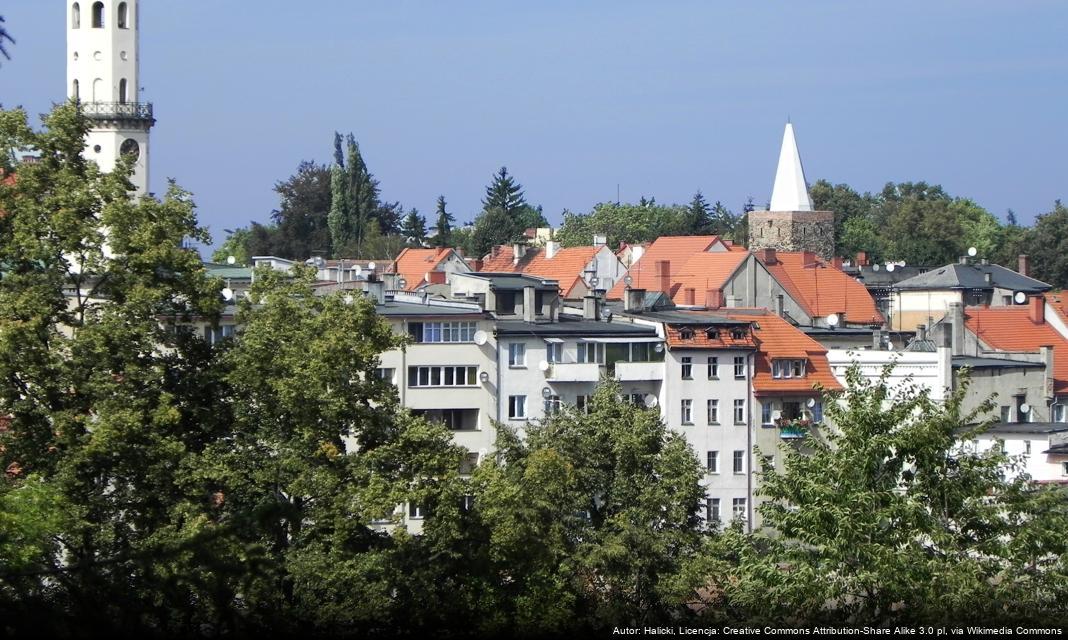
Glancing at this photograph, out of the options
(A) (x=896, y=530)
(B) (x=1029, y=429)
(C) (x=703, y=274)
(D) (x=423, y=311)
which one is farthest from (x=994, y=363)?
(A) (x=896, y=530)

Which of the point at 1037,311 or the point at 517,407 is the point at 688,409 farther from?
the point at 1037,311

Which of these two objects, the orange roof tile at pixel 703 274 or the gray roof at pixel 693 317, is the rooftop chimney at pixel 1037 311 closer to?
the orange roof tile at pixel 703 274

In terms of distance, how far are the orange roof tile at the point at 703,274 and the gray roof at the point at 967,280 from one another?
33.7 ft

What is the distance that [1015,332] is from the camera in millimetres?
63500

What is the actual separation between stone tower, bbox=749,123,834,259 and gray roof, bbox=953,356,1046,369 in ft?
181

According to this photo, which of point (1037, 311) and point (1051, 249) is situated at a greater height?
Result: point (1051, 249)

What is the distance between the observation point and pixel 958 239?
463ft

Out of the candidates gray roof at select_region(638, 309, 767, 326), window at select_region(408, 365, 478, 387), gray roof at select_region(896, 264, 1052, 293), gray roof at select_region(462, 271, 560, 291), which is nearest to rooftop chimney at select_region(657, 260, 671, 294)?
gray roof at select_region(896, 264, 1052, 293)

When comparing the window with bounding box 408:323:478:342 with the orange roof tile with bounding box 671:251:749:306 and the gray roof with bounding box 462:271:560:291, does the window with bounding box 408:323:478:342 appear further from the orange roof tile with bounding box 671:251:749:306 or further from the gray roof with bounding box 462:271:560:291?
the orange roof tile with bounding box 671:251:749:306

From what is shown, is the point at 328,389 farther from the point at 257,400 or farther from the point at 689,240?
the point at 689,240

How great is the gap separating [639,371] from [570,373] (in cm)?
217

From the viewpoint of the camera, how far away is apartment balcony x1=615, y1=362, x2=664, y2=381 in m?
48.8

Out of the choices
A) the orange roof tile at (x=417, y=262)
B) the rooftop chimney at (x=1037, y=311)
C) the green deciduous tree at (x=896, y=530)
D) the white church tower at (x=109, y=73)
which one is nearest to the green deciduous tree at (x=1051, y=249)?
the orange roof tile at (x=417, y=262)

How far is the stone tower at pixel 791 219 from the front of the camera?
11231cm
